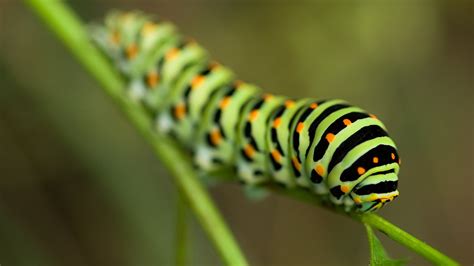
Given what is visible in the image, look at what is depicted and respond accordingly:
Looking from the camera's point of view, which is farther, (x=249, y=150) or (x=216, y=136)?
(x=216, y=136)

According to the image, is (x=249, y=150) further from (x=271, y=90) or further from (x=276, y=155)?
(x=271, y=90)

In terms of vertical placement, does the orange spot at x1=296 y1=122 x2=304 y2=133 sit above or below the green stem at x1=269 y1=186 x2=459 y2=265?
above

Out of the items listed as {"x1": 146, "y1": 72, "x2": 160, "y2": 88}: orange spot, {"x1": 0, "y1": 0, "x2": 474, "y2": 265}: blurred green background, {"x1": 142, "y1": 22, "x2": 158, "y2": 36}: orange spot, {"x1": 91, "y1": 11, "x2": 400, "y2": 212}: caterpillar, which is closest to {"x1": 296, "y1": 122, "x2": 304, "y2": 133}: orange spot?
{"x1": 91, "y1": 11, "x2": 400, "y2": 212}: caterpillar

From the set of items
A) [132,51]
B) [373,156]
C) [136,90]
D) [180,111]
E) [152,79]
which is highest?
[132,51]

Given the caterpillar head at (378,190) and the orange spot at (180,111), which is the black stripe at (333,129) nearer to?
the caterpillar head at (378,190)

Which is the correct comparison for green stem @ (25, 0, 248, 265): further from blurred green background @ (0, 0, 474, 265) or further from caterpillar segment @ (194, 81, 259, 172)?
blurred green background @ (0, 0, 474, 265)

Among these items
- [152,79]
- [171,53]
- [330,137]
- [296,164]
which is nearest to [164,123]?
[152,79]

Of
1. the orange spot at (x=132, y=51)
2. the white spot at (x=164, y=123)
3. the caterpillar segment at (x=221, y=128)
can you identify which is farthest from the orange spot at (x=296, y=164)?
the orange spot at (x=132, y=51)

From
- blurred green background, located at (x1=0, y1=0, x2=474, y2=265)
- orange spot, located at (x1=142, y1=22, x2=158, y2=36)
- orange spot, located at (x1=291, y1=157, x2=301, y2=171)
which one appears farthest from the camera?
blurred green background, located at (x1=0, y1=0, x2=474, y2=265)

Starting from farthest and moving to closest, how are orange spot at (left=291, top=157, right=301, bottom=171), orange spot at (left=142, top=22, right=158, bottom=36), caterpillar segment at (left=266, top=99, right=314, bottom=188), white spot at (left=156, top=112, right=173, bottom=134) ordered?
1. orange spot at (left=142, top=22, right=158, bottom=36)
2. white spot at (left=156, top=112, right=173, bottom=134)
3. caterpillar segment at (left=266, top=99, right=314, bottom=188)
4. orange spot at (left=291, top=157, right=301, bottom=171)
